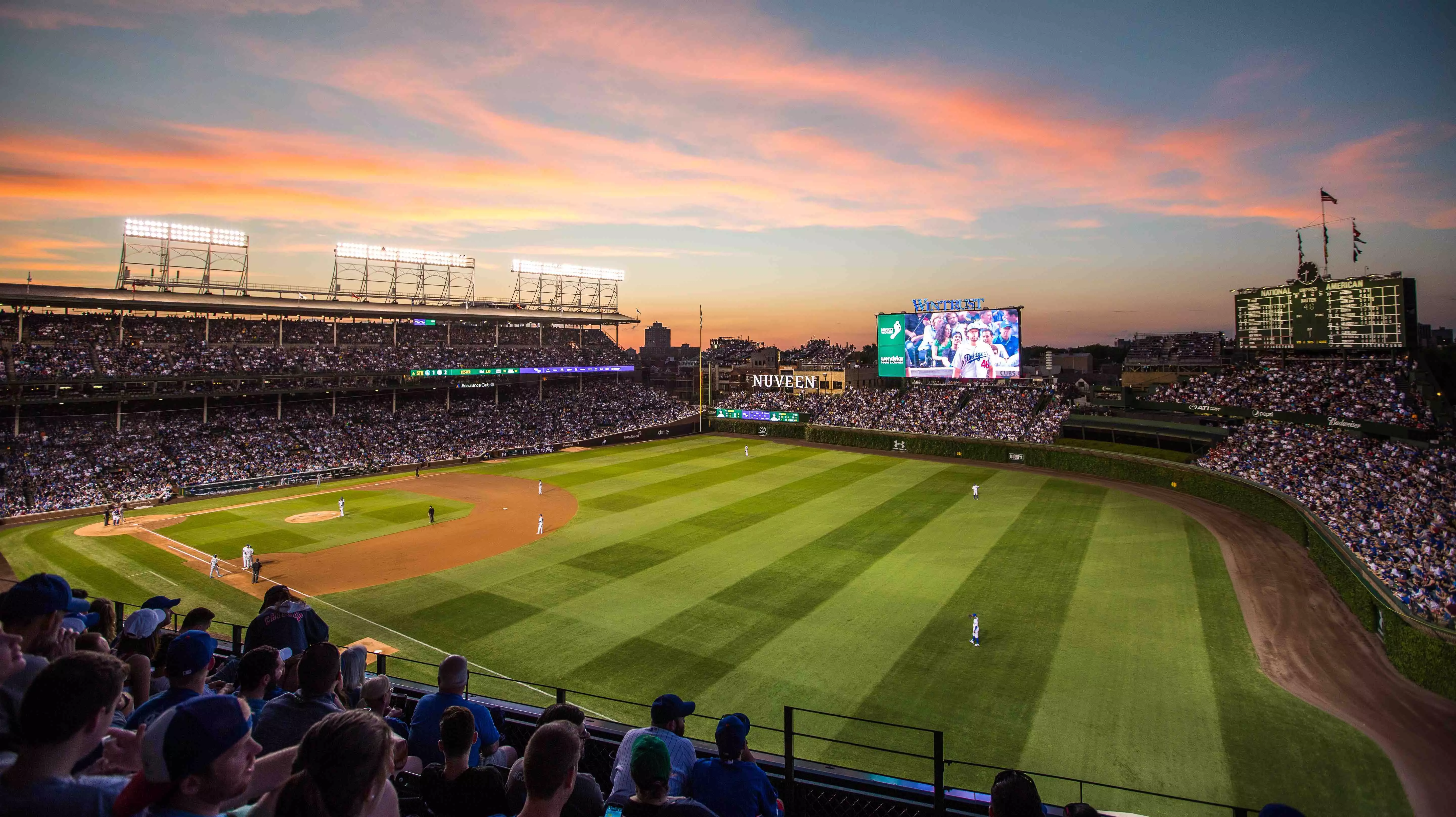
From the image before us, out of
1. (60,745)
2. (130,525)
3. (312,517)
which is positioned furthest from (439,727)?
(130,525)

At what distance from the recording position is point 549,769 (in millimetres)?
3348

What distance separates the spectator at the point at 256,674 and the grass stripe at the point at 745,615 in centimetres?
1304

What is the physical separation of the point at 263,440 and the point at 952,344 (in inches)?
2125

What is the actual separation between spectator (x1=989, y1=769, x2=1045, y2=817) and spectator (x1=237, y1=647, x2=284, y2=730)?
16.7 ft

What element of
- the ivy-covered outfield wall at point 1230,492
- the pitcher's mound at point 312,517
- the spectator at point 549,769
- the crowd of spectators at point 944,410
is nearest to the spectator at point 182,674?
the spectator at point 549,769

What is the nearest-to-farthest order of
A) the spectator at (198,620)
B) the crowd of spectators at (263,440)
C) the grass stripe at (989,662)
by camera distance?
the spectator at (198,620), the grass stripe at (989,662), the crowd of spectators at (263,440)

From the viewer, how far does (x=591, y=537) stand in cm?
3167

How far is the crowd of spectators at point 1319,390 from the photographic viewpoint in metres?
31.8

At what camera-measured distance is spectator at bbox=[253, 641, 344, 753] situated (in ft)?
15.0

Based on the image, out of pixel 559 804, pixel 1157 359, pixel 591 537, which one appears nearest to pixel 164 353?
pixel 591 537

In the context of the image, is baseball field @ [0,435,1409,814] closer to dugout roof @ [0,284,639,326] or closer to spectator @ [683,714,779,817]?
spectator @ [683,714,779,817]

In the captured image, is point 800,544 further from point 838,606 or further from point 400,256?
point 400,256

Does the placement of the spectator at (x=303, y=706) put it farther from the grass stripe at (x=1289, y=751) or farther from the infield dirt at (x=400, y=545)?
the infield dirt at (x=400, y=545)

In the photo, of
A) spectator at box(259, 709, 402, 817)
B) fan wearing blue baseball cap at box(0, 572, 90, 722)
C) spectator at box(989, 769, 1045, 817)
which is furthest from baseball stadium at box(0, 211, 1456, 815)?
spectator at box(989, 769, 1045, 817)
